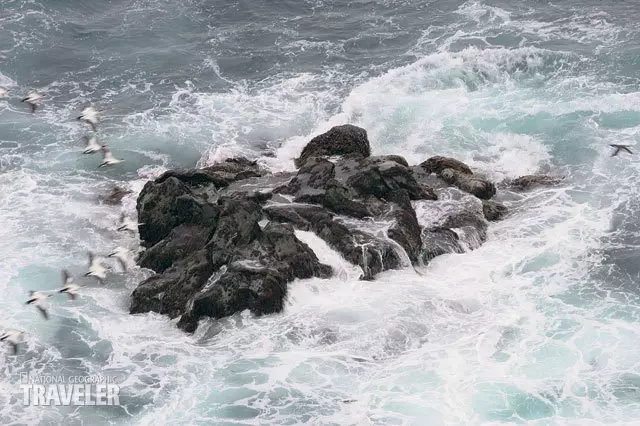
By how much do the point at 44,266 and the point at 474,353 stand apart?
13.1 metres

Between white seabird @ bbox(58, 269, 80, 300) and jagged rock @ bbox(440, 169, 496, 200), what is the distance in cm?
1241

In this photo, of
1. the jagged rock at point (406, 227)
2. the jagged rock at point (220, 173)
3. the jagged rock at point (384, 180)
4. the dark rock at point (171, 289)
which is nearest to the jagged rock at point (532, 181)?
the jagged rock at point (384, 180)

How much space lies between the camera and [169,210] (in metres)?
27.6

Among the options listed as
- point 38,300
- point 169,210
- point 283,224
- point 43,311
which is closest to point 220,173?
point 169,210

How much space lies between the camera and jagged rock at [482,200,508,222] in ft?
94.0

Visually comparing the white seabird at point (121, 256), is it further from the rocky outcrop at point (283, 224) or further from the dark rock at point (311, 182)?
the dark rock at point (311, 182)

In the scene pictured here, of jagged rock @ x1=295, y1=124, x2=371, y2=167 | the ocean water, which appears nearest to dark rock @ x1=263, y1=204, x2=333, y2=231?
the ocean water

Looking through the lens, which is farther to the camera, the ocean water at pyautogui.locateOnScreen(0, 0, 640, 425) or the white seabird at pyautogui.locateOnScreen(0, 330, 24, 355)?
the white seabird at pyautogui.locateOnScreen(0, 330, 24, 355)

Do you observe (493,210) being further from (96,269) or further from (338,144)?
(96,269)

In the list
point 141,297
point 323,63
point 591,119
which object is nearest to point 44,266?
point 141,297

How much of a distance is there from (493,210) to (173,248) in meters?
10.1

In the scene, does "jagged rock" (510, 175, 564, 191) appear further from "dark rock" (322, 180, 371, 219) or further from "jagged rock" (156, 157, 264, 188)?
"jagged rock" (156, 157, 264, 188)

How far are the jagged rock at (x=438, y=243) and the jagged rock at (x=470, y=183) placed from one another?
2.61 meters

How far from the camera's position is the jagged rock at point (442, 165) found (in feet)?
101
